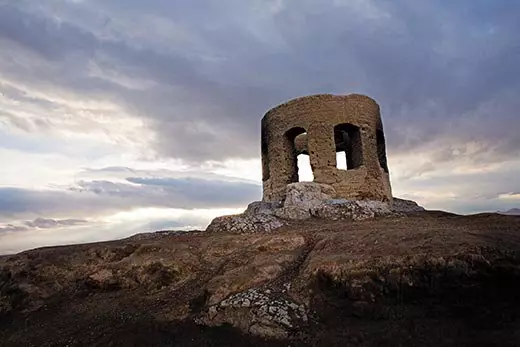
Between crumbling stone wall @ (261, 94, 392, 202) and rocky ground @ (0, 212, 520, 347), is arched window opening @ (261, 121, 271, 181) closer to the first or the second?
crumbling stone wall @ (261, 94, 392, 202)

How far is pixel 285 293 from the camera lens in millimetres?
8352

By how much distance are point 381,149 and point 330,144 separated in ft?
13.9

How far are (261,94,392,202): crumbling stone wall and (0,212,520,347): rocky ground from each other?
7.01 metres

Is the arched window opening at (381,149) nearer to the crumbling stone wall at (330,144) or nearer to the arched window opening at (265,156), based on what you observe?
the crumbling stone wall at (330,144)

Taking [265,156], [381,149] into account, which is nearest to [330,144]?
[381,149]

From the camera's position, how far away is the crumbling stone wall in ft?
60.2

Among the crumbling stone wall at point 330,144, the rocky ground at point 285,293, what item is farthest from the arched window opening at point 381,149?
the rocky ground at point 285,293

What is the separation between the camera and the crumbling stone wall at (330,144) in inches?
723

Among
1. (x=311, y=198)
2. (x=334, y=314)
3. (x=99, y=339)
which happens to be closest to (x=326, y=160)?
(x=311, y=198)

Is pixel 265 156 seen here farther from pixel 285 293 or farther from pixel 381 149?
pixel 285 293

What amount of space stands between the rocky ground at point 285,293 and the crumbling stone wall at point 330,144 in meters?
7.01

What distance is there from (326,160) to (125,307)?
1195 centimetres

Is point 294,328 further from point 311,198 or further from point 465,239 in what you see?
point 311,198

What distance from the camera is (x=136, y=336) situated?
783 centimetres
